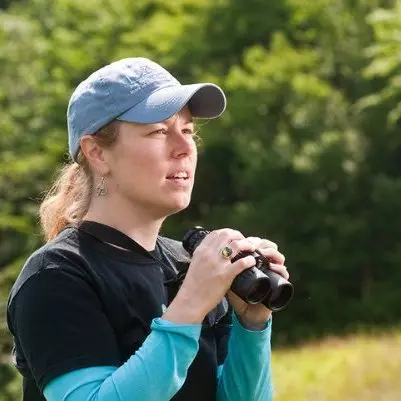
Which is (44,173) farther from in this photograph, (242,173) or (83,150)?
(83,150)

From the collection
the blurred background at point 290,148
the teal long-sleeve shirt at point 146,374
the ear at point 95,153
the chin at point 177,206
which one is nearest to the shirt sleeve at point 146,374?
the teal long-sleeve shirt at point 146,374

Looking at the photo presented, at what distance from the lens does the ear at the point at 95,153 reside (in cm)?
206

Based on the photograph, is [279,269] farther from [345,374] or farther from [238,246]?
[345,374]

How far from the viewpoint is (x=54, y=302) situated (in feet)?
6.15

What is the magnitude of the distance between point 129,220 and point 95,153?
0.16m

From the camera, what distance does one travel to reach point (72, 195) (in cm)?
220

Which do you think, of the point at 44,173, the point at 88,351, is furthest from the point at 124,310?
the point at 44,173

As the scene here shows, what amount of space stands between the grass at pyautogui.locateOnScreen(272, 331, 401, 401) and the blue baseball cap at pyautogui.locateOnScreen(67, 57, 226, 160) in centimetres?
695

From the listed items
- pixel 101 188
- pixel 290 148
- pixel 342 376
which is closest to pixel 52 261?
pixel 101 188

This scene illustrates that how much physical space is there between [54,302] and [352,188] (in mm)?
20414

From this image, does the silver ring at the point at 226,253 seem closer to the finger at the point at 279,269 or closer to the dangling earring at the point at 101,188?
the finger at the point at 279,269

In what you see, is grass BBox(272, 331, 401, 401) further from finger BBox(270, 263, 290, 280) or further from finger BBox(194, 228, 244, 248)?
finger BBox(194, 228, 244, 248)

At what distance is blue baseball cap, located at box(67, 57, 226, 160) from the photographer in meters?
2.02

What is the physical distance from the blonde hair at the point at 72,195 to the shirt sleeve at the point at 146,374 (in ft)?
1.24
